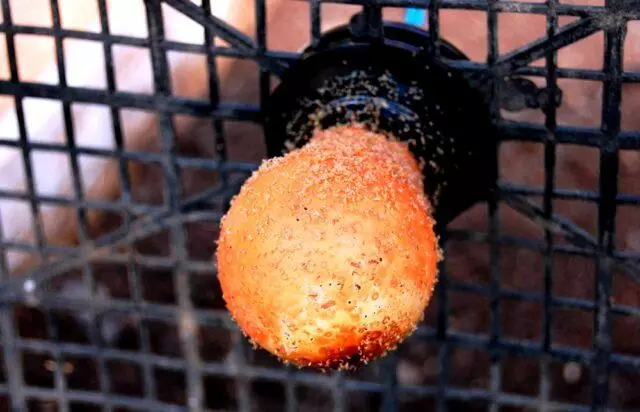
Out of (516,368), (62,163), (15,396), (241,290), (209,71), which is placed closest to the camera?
(241,290)

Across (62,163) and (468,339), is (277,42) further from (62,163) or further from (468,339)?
(468,339)

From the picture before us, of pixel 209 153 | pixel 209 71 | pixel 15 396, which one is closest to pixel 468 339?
pixel 209 71

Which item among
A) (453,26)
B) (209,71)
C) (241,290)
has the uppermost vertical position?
(453,26)

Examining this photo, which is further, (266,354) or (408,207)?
(266,354)

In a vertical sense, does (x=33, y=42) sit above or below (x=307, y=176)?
above

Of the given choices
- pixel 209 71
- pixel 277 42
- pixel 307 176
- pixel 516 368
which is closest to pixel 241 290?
pixel 307 176

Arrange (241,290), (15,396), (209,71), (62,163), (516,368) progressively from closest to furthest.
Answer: (241,290) < (209,71) < (15,396) < (516,368) < (62,163)
